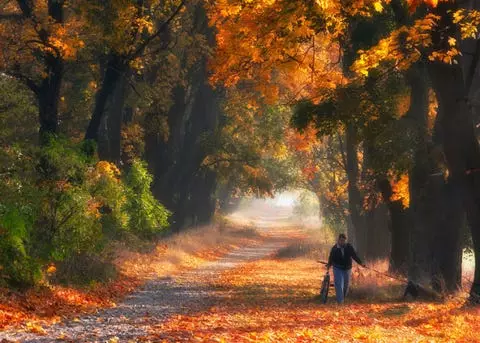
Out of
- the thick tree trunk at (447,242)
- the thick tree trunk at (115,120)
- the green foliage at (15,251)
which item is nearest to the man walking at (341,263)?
the thick tree trunk at (447,242)

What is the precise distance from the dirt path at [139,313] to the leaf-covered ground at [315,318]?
43 cm

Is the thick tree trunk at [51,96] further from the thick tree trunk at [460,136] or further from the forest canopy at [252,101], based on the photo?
the thick tree trunk at [460,136]

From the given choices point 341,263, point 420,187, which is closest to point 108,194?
point 341,263

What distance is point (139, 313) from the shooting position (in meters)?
13.2

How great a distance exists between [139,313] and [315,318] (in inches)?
137

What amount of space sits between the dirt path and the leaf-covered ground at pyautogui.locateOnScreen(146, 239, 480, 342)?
435 millimetres

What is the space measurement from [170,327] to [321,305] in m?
5.32

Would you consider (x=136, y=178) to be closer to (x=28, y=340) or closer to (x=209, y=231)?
(x=28, y=340)

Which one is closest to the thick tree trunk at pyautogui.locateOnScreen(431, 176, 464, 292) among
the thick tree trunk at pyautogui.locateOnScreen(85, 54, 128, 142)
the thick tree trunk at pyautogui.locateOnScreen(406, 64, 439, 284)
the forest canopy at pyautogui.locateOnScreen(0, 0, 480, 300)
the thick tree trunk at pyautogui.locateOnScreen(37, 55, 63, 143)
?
the forest canopy at pyautogui.locateOnScreen(0, 0, 480, 300)

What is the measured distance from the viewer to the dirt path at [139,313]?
9.76 meters

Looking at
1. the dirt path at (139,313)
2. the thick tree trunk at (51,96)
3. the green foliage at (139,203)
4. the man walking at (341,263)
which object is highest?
the thick tree trunk at (51,96)

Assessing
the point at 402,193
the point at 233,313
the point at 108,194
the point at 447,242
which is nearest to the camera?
the point at 233,313

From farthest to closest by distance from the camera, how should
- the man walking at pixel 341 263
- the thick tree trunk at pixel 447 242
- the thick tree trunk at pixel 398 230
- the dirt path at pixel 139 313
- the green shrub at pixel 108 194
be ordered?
the thick tree trunk at pixel 398 230 → the green shrub at pixel 108 194 → the thick tree trunk at pixel 447 242 → the man walking at pixel 341 263 → the dirt path at pixel 139 313

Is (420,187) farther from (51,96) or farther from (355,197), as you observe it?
(355,197)
